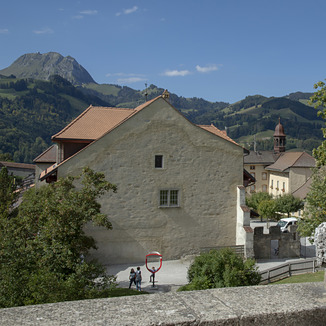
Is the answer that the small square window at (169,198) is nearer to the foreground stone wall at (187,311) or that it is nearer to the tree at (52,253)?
the tree at (52,253)

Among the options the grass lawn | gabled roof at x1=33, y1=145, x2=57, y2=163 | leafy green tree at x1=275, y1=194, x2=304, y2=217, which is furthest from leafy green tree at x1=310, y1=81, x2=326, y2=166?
leafy green tree at x1=275, y1=194, x2=304, y2=217

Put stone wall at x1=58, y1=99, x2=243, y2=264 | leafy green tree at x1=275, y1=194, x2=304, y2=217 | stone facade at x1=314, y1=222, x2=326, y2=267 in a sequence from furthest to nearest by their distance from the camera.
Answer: leafy green tree at x1=275, y1=194, x2=304, y2=217 < stone wall at x1=58, y1=99, x2=243, y2=264 < stone facade at x1=314, y1=222, x2=326, y2=267

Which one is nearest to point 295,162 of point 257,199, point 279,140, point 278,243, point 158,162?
point 257,199

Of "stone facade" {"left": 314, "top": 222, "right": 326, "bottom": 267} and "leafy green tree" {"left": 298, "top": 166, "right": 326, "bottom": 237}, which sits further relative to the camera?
"leafy green tree" {"left": 298, "top": 166, "right": 326, "bottom": 237}

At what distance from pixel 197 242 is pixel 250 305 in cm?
2346

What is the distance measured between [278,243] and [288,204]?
24.4m

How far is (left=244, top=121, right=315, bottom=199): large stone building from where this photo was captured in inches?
2512

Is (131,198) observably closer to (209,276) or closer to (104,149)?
(104,149)

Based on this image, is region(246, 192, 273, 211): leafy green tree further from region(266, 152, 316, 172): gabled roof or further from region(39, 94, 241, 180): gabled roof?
region(39, 94, 241, 180): gabled roof

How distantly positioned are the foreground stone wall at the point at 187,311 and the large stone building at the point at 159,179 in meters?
21.0

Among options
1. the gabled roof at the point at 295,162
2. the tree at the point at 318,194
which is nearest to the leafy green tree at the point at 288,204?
the gabled roof at the point at 295,162

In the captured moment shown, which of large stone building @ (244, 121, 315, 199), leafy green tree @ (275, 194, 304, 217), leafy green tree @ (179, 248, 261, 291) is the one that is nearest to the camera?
leafy green tree @ (179, 248, 261, 291)

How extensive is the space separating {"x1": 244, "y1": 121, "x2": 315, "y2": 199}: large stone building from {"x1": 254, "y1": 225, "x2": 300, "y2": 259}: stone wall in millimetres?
27190

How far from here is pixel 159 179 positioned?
82.5ft
